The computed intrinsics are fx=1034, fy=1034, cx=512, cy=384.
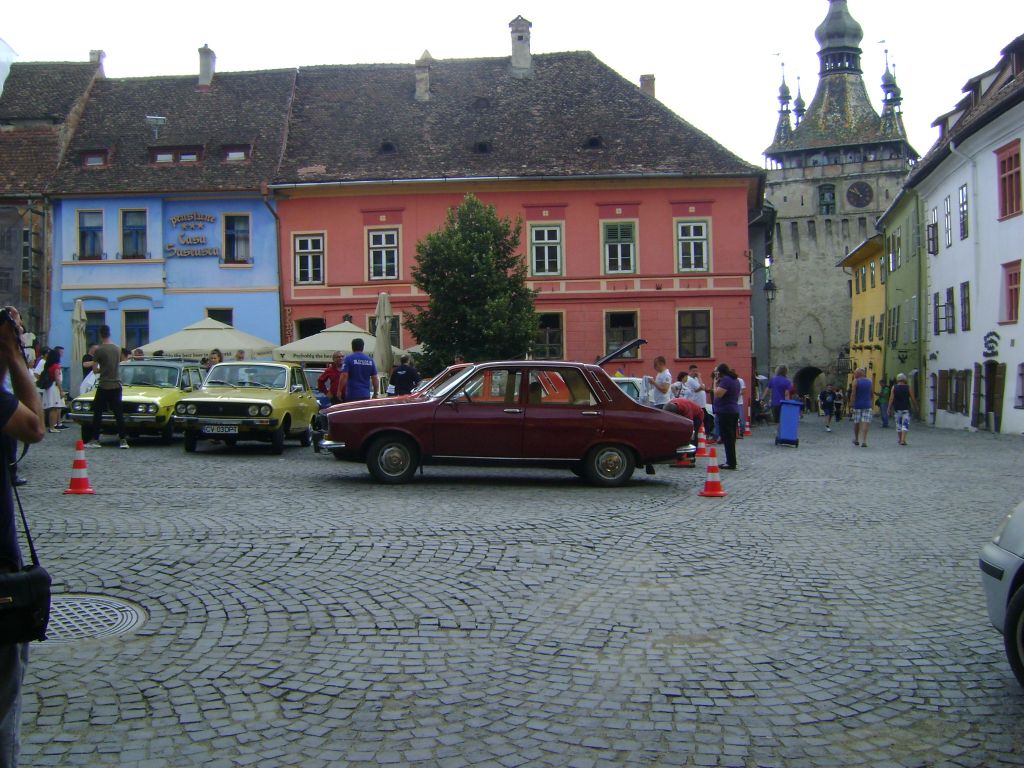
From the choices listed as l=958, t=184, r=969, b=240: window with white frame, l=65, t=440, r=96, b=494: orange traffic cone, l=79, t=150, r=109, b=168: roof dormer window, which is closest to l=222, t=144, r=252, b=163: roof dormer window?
l=79, t=150, r=109, b=168: roof dormer window

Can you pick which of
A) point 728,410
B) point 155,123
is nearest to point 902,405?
point 728,410

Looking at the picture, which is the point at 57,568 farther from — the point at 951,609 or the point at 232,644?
the point at 951,609

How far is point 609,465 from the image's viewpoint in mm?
13789

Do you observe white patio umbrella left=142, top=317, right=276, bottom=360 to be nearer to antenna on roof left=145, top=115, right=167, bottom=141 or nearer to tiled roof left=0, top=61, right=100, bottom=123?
antenna on roof left=145, top=115, right=167, bottom=141

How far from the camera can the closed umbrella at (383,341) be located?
2369 cm

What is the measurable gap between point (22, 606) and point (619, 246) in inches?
1361

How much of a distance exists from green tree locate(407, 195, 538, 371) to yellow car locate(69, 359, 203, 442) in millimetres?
10520

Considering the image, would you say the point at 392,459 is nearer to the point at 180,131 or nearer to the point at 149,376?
the point at 149,376

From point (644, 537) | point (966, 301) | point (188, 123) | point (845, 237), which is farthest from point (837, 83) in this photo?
point (644, 537)

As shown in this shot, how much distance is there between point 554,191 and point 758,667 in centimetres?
3246

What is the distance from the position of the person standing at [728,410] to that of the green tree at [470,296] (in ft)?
44.8

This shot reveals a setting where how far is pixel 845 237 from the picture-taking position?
8881 centimetres

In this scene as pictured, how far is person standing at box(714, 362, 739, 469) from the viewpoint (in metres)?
16.7

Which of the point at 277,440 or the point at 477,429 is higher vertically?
the point at 477,429
